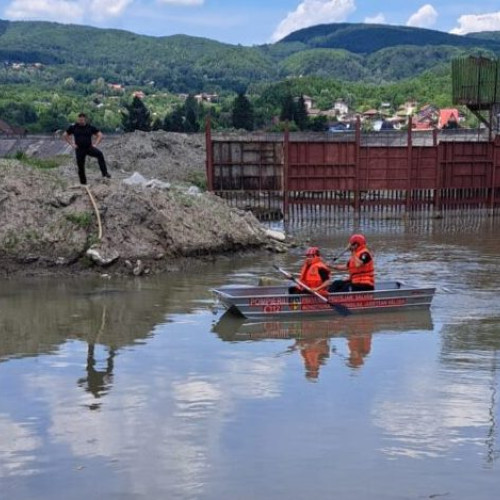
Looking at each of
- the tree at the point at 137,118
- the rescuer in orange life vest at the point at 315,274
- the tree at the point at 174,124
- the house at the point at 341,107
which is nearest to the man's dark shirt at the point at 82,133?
the rescuer in orange life vest at the point at 315,274

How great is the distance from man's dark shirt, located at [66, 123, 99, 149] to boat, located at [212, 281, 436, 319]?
6715 millimetres

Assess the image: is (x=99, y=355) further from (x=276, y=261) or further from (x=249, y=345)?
(x=276, y=261)

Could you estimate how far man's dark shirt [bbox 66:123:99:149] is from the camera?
20141mm

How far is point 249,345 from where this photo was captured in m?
13.7

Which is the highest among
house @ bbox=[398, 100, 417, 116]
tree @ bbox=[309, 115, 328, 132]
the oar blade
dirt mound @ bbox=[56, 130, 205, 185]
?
house @ bbox=[398, 100, 417, 116]

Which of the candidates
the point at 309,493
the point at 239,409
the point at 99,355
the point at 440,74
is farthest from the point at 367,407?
the point at 440,74

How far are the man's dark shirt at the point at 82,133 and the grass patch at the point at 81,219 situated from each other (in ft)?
5.15

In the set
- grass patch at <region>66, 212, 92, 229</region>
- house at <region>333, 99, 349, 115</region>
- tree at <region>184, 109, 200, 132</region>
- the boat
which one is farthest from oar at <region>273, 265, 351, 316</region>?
house at <region>333, 99, 349, 115</region>

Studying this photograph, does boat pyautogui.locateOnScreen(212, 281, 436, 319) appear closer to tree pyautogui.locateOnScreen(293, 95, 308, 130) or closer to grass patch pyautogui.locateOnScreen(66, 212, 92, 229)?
grass patch pyautogui.locateOnScreen(66, 212, 92, 229)

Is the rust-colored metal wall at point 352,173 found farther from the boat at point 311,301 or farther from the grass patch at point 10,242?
the boat at point 311,301

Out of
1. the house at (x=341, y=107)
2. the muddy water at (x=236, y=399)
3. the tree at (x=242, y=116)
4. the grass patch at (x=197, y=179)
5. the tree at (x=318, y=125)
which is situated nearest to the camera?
the muddy water at (x=236, y=399)

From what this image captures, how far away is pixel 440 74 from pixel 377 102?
36.3 ft

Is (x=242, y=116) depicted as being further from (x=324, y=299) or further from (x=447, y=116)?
(x=324, y=299)

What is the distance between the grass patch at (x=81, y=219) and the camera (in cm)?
1991
